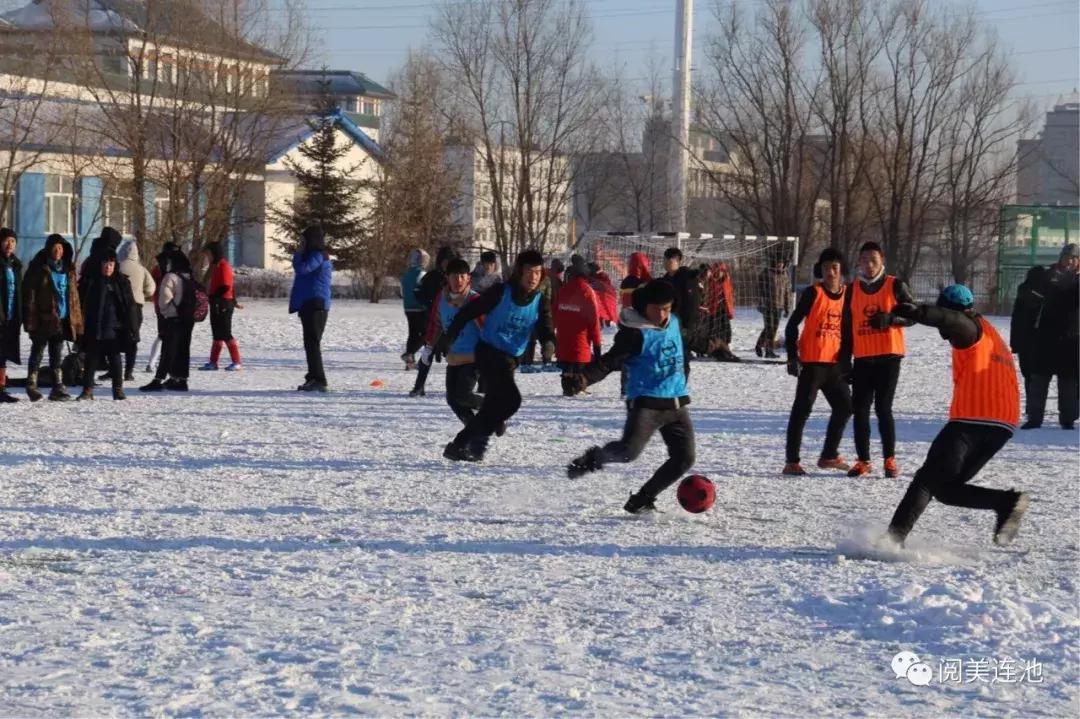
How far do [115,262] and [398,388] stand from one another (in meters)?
3.76

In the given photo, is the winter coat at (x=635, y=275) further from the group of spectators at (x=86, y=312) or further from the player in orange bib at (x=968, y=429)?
the player in orange bib at (x=968, y=429)

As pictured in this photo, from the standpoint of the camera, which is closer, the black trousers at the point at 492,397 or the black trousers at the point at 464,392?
the black trousers at the point at 492,397

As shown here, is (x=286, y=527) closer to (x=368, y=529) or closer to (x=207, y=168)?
(x=368, y=529)

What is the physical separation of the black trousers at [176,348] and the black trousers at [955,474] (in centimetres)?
1088

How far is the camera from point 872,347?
11023 millimetres

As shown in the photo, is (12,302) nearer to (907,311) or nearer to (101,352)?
(101,352)

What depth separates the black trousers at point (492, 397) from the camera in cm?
1122

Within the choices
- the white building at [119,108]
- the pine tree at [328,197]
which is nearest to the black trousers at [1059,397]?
the white building at [119,108]

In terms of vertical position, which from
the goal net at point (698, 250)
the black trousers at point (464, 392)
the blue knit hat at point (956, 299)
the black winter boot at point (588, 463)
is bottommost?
the black winter boot at point (588, 463)

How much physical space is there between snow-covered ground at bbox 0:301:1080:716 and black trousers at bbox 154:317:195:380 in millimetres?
4071

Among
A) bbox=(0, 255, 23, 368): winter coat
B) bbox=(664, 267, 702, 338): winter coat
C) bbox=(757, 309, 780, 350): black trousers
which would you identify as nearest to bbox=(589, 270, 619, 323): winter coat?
bbox=(757, 309, 780, 350): black trousers

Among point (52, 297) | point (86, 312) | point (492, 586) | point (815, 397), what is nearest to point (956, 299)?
point (492, 586)

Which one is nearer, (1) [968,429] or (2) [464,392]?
(1) [968,429]

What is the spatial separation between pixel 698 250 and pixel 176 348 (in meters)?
18.6
